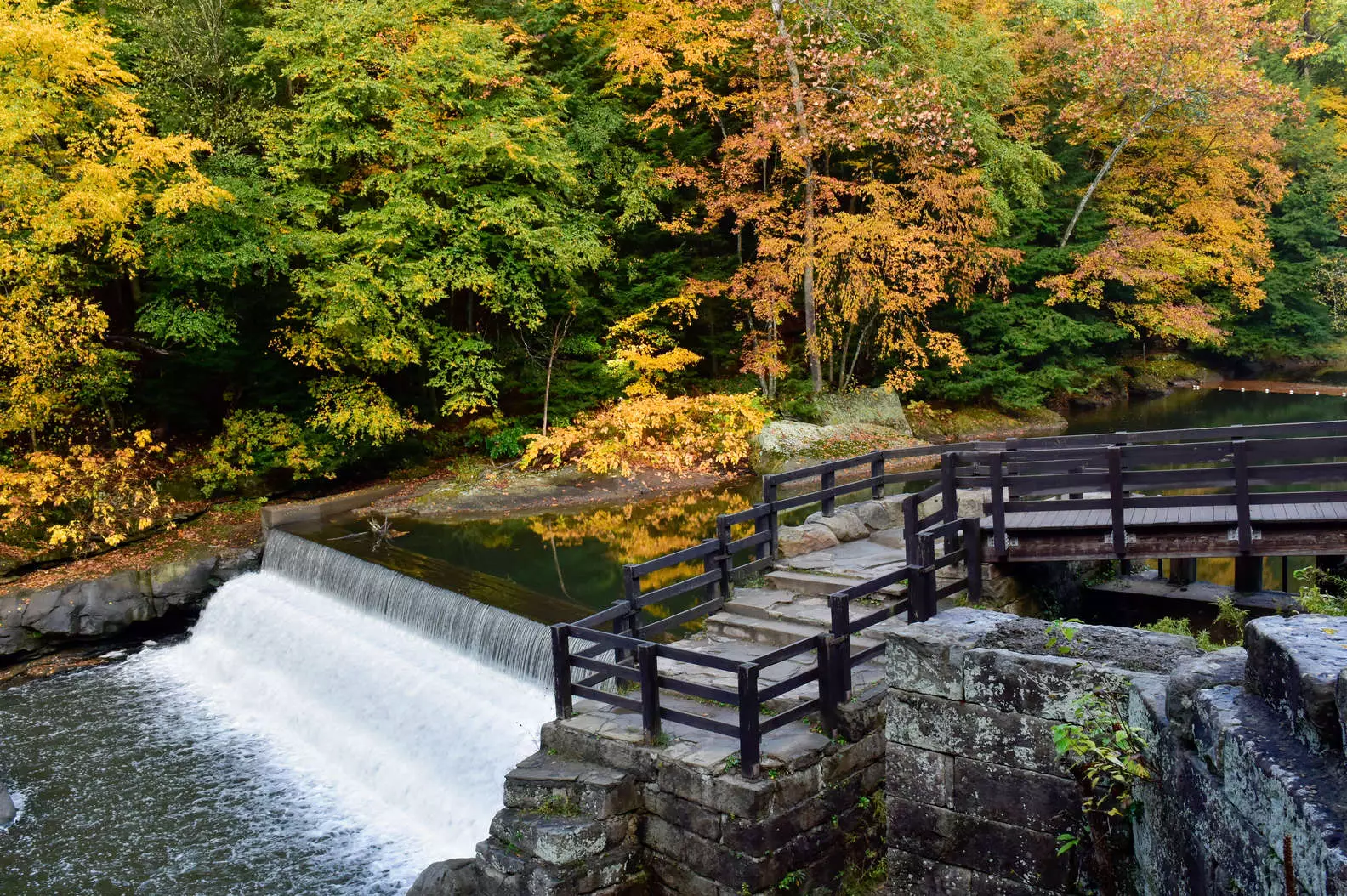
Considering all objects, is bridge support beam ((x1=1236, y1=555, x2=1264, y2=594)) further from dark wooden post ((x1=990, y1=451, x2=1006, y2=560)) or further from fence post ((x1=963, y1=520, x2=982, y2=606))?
fence post ((x1=963, y1=520, x2=982, y2=606))

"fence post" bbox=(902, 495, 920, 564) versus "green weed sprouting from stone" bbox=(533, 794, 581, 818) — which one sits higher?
"fence post" bbox=(902, 495, 920, 564)

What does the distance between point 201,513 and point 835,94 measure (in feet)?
54.0

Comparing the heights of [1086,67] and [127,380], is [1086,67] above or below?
above

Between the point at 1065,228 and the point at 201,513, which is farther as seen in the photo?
the point at 1065,228

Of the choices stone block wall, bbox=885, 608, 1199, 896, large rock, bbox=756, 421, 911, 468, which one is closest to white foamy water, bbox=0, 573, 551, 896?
stone block wall, bbox=885, 608, 1199, 896

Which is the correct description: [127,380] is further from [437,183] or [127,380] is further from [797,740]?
[797,740]

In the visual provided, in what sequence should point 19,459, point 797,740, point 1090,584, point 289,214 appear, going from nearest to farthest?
point 797,740, point 1090,584, point 19,459, point 289,214

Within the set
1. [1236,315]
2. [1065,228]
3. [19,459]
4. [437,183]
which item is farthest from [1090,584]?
[1236,315]

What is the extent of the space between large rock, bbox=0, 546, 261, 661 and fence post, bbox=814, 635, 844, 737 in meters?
12.4

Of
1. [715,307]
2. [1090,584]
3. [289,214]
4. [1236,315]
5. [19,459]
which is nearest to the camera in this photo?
[1090,584]

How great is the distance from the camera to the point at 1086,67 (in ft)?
84.3

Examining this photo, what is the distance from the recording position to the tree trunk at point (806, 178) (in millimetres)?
20750

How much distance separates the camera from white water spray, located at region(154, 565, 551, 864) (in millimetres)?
9602

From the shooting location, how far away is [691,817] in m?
6.52
